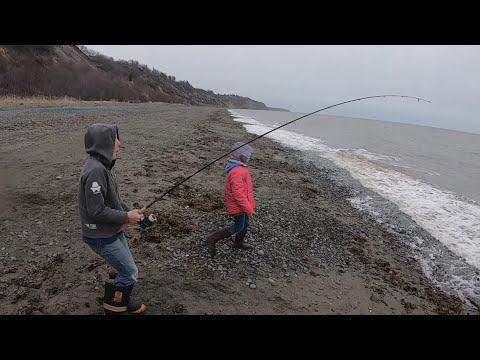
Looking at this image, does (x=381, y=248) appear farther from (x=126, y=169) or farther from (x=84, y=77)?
(x=84, y=77)

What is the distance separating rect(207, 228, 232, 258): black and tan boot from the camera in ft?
18.7

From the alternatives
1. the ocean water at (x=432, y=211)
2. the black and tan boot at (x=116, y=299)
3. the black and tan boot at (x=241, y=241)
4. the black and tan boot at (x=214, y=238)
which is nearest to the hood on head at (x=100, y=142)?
the black and tan boot at (x=116, y=299)

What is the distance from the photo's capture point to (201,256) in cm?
576

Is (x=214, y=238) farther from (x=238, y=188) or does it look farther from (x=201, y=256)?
(x=238, y=188)

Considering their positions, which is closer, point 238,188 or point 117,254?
point 117,254

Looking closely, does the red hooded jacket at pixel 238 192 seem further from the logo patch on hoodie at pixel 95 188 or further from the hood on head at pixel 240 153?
the logo patch on hoodie at pixel 95 188

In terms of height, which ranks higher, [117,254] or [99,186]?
[99,186]

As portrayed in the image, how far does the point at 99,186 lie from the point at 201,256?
9.48ft

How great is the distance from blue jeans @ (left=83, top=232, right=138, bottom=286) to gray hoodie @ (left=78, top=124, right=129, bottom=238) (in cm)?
10

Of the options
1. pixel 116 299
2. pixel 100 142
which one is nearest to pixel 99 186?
pixel 100 142

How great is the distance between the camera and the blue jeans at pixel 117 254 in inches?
138

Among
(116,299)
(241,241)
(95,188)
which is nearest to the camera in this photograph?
(95,188)

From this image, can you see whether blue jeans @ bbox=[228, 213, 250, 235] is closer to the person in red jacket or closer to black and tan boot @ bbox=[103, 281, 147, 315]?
the person in red jacket
